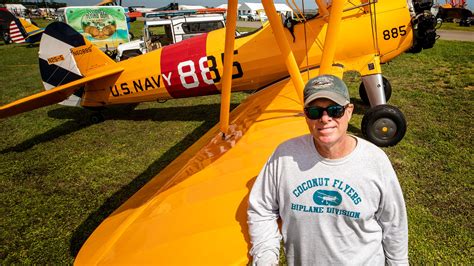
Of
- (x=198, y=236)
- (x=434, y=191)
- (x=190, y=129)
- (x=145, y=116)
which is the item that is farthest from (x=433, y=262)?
(x=145, y=116)

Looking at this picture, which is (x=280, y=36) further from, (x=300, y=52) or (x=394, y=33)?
(x=394, y=33)

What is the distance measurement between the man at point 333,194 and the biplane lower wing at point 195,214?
0.31m

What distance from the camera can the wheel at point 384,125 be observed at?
14.9ft

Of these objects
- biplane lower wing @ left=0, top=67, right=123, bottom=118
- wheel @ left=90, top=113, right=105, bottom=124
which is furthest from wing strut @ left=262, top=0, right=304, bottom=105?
wheel @ left=90, top=113, right=105, bottom=124

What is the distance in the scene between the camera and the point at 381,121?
4.62 meters

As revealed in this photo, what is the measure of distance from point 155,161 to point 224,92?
2.51 metres

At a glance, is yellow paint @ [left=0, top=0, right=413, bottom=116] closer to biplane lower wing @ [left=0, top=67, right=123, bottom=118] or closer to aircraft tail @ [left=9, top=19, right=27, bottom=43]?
biplane lower wing @ [left=0, top=67, right=123, bottom=118]

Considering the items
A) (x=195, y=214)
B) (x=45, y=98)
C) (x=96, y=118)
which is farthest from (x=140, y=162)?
(x=195, y=214)

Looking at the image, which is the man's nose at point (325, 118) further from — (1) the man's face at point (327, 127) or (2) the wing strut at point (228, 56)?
(2) the wing strut at point (228, 56)

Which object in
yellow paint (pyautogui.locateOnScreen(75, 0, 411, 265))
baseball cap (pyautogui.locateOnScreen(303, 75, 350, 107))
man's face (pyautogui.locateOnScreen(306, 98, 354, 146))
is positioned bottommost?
yellow paint (pyautogui.locateOnScreen(75, 0, 411, 265))

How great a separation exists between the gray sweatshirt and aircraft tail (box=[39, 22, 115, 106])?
6.39m

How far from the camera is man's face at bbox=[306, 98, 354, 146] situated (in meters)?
1.45

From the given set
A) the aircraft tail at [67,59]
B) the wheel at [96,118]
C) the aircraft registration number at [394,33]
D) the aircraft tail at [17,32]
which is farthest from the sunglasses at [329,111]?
the aircraft tail at [17,32]

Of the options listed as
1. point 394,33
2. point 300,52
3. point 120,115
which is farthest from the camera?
point 120,115
